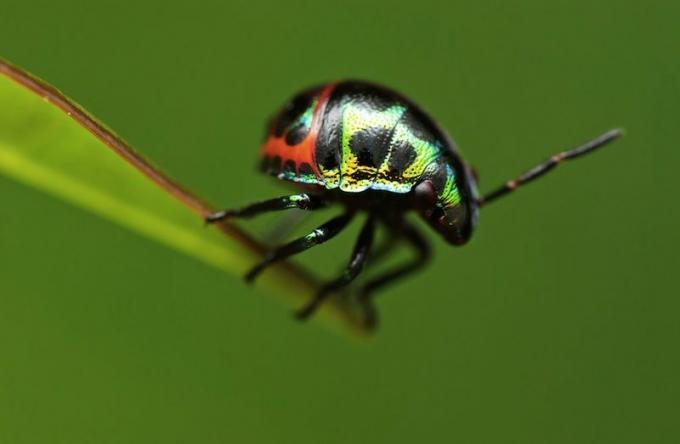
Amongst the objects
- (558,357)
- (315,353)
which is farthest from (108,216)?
(558,357)

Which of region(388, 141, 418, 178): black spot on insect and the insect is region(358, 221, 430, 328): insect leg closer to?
the insect

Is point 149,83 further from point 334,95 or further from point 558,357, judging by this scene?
point 558,357

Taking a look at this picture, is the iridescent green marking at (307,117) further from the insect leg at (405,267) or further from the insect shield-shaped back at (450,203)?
the insect leg at (405,267)

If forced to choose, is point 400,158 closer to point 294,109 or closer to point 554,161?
point 294,109

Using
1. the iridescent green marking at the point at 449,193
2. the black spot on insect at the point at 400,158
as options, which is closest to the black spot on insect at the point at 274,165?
the black spot on insect at the point at 400,158

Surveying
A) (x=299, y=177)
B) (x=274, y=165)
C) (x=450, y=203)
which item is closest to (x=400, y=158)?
(x=450, y=203)

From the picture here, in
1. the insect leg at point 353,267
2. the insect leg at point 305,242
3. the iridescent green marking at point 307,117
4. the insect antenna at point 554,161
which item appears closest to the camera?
the insect leg at point 305,242

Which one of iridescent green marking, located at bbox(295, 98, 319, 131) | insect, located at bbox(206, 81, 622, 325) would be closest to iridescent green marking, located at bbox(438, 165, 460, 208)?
insect, located at bbox(206, 81, 622, 325)
